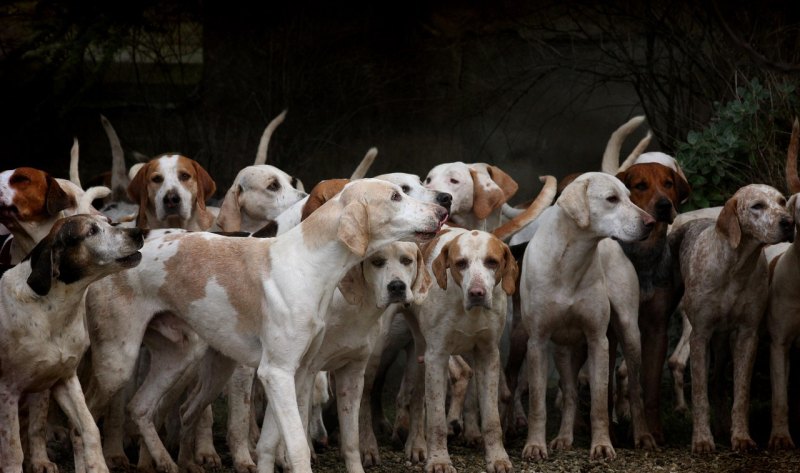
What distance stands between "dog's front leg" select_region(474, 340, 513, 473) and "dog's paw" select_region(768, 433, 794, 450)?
4.61ft

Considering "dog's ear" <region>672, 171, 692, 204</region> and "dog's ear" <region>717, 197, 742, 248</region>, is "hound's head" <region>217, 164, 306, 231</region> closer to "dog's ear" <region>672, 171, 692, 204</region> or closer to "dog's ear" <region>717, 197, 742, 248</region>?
"dog's ear" <region>672, 171, 692, 204</region>

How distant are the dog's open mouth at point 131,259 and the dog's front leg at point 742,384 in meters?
3.25

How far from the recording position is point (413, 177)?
7430 mm

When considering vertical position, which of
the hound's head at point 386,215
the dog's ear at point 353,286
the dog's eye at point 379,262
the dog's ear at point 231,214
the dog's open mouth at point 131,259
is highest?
the hound's head at point 386,215

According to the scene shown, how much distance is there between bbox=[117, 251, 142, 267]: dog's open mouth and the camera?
18.9ft

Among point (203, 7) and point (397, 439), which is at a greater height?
point (203, 7)

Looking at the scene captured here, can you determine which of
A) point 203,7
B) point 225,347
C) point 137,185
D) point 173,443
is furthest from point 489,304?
point 203,7

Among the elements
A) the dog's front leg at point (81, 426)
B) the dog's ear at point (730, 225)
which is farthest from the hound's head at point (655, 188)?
the dog's front leg at point (81, 426)

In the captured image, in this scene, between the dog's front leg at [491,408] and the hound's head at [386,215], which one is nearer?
the hound's head at [386,215]

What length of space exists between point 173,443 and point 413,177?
1.87m

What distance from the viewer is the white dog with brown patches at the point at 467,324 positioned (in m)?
6.71

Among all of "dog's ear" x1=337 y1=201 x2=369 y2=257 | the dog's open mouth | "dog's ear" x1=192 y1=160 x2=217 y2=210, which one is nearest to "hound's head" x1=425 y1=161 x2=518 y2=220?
"dog's ear" x1=192 y1=160 x2=217 y2=210

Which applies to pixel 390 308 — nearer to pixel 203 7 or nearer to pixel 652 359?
pixel 652 359

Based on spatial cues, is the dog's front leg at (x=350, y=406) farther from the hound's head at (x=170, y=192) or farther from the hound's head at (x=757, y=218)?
the hound's head at (x=757, y=218)
